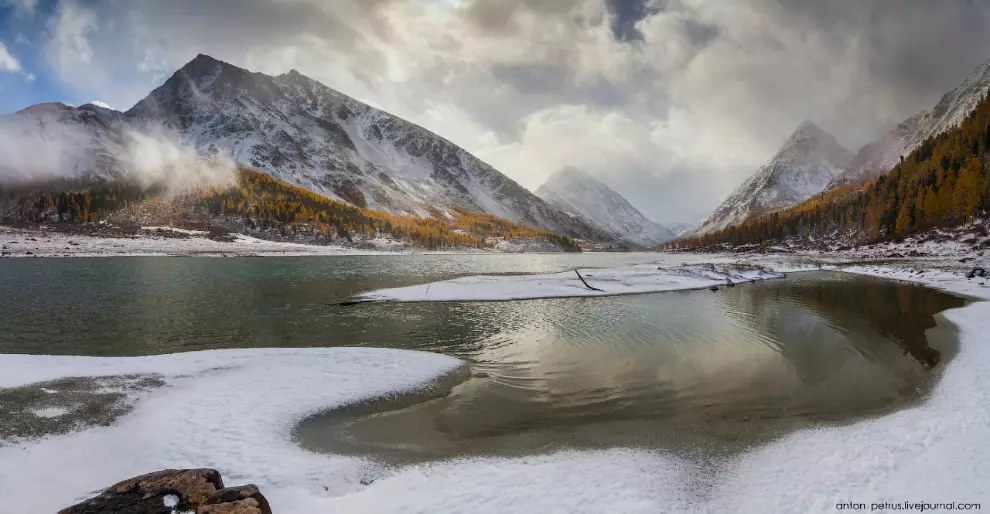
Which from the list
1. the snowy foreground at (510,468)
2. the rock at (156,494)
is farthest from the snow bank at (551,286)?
the rock at (156,494)

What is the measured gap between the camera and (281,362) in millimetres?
18156

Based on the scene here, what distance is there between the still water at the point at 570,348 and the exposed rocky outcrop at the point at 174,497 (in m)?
4.28

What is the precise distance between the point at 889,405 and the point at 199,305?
44.9 metres

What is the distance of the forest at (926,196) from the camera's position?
9625 cm

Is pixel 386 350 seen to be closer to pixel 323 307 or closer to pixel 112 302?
pixel 323 307

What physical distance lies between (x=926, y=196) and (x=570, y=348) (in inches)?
5639

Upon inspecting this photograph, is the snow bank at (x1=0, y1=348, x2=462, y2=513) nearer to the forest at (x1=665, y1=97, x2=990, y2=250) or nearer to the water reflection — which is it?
the water reflection

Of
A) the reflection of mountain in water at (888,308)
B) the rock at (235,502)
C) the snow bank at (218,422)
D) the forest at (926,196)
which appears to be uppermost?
the forest at (926,196)

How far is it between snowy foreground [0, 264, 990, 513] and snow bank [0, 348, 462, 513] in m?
0.05

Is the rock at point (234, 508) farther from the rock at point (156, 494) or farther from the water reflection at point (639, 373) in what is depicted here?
the water reflection at point (639, 373)

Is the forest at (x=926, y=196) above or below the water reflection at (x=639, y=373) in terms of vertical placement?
above

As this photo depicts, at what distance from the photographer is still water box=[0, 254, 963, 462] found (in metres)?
12.4

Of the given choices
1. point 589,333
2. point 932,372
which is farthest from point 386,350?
point 932,372

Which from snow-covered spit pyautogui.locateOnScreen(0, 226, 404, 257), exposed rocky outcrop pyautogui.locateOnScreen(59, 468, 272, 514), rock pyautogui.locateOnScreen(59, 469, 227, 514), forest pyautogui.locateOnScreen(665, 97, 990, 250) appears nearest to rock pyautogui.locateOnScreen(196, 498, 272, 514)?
exposed rocky outcrop pyautogui.locateOnScreen(59, 468, 272, 514)
